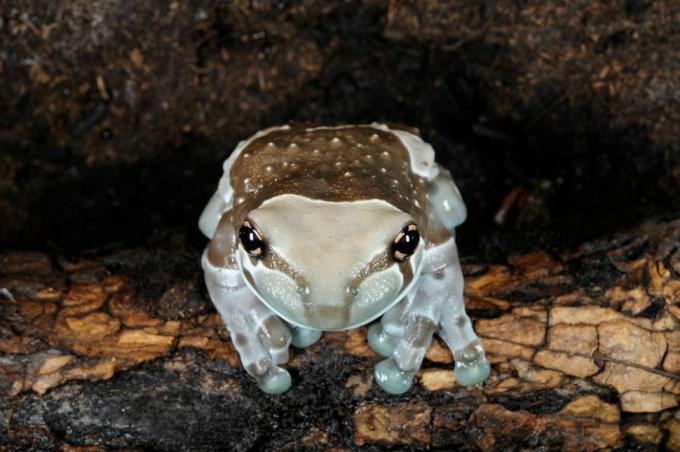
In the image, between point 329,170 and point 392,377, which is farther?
point 329,170

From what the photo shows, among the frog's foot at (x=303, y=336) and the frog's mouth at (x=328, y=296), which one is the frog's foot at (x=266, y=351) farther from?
the frog's mouth at (x=328, y=296)

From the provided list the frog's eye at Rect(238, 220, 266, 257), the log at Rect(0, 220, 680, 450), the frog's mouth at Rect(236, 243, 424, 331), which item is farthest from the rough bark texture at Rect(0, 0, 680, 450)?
the frog's eye at Rect(238, 220, 266, 257)

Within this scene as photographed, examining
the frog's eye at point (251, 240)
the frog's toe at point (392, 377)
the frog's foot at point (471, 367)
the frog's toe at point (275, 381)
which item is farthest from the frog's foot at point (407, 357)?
the frog's eye at point (251, 240)

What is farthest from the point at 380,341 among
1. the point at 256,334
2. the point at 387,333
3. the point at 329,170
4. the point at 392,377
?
the point at 329,170

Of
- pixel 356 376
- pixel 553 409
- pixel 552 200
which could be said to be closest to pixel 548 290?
pixel 553 409

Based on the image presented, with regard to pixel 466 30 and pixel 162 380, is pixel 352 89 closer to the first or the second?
pixel 466 30

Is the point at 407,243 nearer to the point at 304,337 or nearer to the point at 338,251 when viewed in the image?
the point at 338,251

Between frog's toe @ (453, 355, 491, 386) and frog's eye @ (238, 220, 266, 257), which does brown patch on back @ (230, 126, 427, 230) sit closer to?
frog's eye @ (238, 220, 266, 257)
